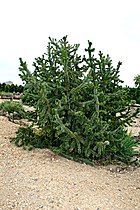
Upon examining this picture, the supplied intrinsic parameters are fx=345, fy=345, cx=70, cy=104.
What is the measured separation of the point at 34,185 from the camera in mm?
4023

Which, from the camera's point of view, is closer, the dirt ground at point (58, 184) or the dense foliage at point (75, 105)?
the dirt ground at point (58, 184)

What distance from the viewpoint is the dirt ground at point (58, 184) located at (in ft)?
12.2

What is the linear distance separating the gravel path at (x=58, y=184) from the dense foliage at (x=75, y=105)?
28 cm

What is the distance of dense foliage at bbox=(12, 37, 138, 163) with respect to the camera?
4812 millimetres

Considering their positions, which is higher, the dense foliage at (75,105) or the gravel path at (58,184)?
the dense foliage at (75,105)

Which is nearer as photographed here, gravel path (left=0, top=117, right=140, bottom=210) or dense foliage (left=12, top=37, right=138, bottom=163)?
gravel path (left=0, top=117, right=140, bottom=210)

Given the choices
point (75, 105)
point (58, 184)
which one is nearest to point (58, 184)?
point (58, 184)

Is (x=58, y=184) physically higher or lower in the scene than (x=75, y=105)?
lower

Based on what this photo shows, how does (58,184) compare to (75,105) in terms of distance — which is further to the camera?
(75,105)

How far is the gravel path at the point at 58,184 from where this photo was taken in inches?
146

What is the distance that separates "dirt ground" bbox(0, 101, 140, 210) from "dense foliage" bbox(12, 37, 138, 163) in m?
0.26

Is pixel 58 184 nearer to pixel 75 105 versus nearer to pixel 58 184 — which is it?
pixel 58 184

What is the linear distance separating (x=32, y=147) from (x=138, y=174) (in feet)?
5.27

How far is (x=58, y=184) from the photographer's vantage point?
4074mm
